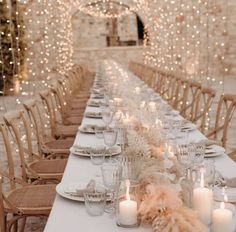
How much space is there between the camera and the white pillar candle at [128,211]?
5.46 feet

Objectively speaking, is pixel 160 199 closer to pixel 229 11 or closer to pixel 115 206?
pixel 115 206

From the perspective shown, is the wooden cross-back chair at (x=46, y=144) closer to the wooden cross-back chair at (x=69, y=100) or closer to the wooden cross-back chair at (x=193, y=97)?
the wooden cross-back chair at (x=193, y=97)

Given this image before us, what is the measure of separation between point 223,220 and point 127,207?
30 cm

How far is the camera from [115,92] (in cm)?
492

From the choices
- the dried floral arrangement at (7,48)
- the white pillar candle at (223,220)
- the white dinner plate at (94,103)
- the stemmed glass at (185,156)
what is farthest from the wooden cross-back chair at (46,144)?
the dried floral arrangement at (7,48)

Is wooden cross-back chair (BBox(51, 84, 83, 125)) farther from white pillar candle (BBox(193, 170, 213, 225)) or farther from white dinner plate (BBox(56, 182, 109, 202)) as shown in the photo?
white pillar candle (BBox(193, 170, 213, 225))

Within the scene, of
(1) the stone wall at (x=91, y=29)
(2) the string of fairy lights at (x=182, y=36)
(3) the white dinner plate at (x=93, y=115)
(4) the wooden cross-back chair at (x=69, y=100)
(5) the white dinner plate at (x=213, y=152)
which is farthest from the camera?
(1) the stone wall at (x=91, y=29)

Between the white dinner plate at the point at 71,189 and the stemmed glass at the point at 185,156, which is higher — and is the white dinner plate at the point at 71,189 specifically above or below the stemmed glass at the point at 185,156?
below

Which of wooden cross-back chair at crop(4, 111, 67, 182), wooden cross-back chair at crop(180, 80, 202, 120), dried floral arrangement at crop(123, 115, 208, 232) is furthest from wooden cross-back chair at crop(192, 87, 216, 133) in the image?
dried floral arrangement at crop(123, 115, 208, 232)

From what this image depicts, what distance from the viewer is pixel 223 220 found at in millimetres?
1564

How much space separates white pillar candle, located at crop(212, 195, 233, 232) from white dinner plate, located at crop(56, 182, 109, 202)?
0.50 meters

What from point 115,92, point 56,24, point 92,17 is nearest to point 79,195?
Result: point 115,92

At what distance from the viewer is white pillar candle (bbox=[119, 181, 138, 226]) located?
5.46ft

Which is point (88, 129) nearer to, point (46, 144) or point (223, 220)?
point (46, 144)
